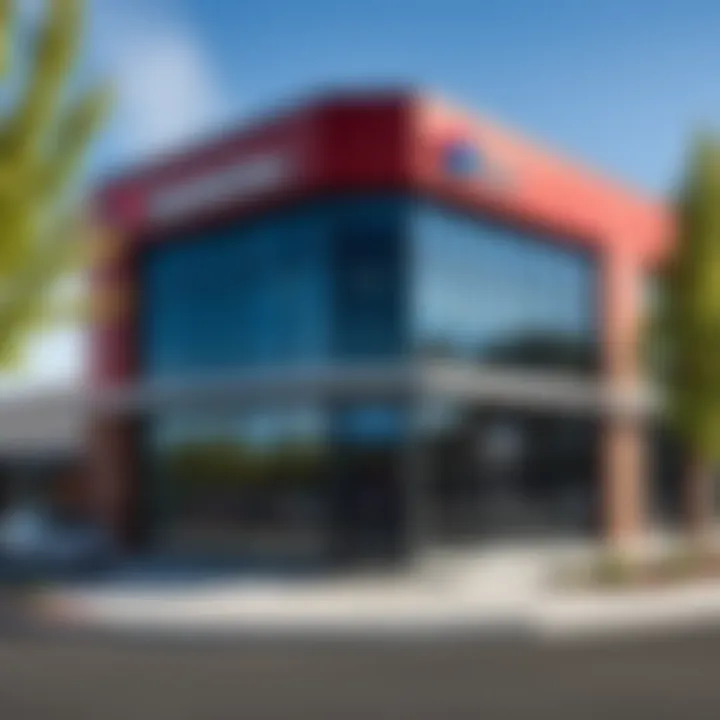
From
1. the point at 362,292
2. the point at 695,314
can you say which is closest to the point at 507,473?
the point at 695,314

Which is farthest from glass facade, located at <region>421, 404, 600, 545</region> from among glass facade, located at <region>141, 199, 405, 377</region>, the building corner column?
glass facade, located at <region>141, 199, 405, 377</region>

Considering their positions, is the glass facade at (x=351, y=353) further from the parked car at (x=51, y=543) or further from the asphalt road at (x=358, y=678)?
the asphalt road at (x=358, y=678)

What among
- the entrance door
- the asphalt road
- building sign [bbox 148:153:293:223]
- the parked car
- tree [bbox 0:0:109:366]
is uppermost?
building sign [bbox 148:153:293:223]

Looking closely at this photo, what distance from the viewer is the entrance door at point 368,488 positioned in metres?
21.8

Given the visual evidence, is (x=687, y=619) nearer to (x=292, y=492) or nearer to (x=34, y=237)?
(x=292, y=492)

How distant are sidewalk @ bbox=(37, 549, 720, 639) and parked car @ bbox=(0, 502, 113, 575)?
14.9 feet

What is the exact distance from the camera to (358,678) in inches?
469

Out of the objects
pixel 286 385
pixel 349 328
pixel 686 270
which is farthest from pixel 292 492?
pixel 686 270

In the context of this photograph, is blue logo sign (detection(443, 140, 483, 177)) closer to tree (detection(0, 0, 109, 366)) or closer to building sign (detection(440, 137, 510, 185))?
building sign (detection(440, 137, 510, 185))

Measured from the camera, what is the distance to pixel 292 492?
23047mm

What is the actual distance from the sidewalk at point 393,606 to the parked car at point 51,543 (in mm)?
4533

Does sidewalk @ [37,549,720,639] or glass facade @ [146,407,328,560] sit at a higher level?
Result: glass facade @ [146,407,328,560]

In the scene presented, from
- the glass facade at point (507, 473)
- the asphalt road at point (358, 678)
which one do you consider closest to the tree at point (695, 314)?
the glass facade at point (507, 473)

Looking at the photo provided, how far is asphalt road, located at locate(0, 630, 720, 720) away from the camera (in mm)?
10133
